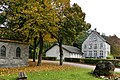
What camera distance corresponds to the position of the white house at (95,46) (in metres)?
88.1

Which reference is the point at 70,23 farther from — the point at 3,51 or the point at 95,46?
the point at 95,46

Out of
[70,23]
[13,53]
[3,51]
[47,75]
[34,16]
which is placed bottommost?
[47,75]

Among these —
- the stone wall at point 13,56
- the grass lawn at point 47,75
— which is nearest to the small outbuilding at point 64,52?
the stone wall at point 13,56

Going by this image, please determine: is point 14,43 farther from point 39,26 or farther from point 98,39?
point 98,39

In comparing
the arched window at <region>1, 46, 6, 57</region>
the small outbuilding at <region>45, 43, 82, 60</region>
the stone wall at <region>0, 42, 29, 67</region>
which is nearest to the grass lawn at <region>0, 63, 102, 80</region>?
the stone wall at <region>0, 42, 29, 67</region>

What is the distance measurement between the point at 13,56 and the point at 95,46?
6176 cm

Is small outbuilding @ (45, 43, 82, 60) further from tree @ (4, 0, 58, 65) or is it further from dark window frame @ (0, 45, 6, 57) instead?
dark window frame @ (0, 45, 6, 57)

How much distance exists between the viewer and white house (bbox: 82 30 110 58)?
8812 cm

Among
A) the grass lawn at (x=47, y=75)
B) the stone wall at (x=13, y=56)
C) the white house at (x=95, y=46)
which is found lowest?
the grass lawn at (x=47, y=75)

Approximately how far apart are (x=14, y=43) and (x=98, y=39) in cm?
6032

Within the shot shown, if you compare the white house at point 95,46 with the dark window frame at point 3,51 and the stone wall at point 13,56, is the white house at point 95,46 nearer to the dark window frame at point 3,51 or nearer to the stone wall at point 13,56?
the stone wall at point 13,56

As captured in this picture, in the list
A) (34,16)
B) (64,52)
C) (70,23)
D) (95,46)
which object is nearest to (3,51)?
(34,16)

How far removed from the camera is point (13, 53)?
3189cm

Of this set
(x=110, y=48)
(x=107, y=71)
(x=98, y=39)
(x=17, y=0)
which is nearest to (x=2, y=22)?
(x=17, y=0)
